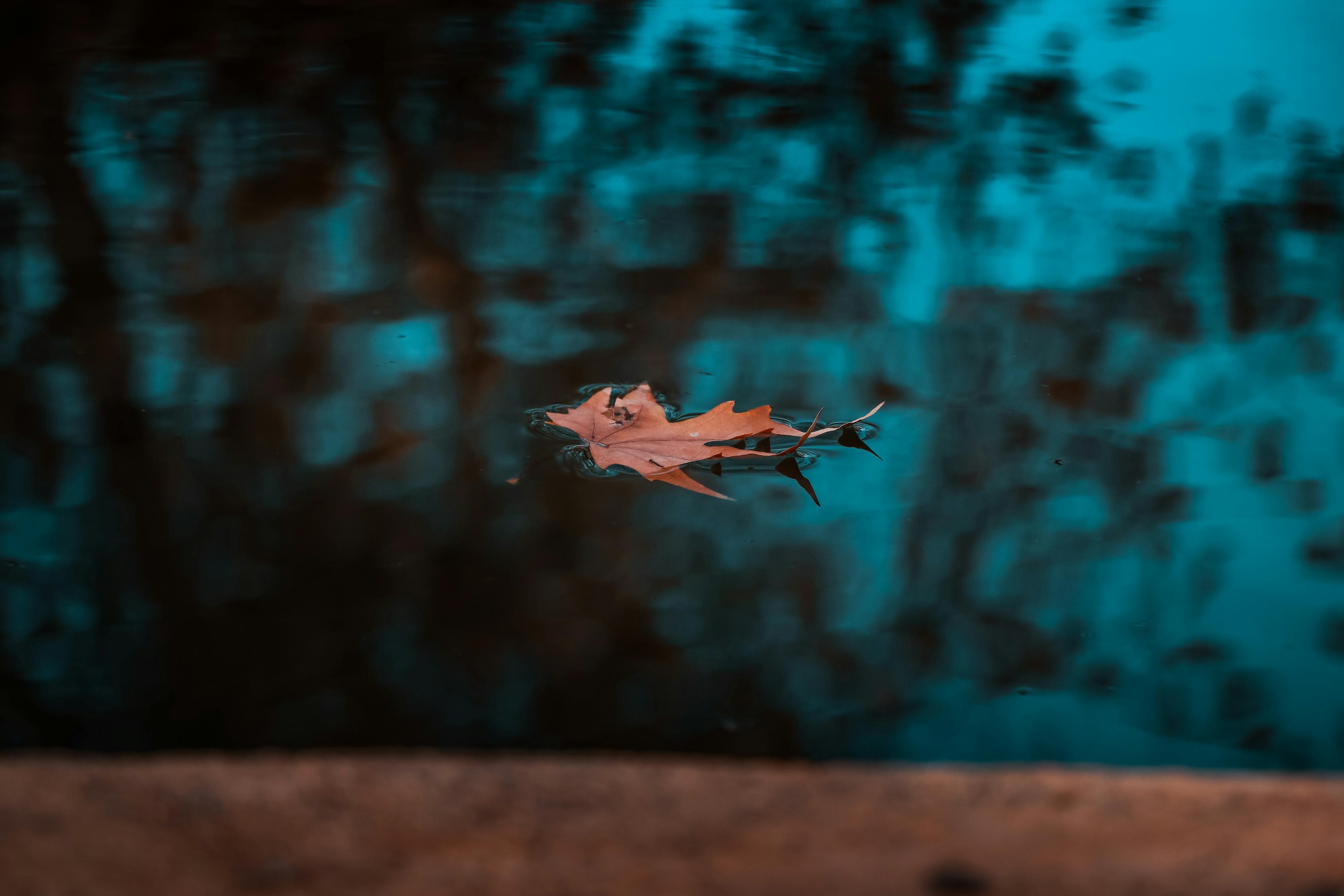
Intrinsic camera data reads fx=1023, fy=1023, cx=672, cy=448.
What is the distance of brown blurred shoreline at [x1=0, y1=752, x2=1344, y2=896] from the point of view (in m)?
0.48

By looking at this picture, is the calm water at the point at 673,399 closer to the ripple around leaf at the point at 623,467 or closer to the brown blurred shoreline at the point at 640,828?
the ripple around leaf at the point at 623,467

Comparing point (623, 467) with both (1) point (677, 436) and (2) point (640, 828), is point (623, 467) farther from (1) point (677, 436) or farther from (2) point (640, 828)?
(2) point (640, 828)

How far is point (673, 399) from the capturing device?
126 cm

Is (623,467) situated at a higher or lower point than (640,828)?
lower

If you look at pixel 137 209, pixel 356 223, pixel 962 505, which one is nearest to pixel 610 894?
pixel 962 505

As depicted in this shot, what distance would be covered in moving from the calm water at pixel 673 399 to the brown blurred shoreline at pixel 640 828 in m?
0.31

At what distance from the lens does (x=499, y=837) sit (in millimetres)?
517

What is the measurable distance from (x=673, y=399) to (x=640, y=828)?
783 millimetres

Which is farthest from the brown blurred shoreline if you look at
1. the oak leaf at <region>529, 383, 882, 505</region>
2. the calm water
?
the oak leaf at <region>529, 383, 882, 505</region>

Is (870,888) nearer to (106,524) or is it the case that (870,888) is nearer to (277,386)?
(106,524)

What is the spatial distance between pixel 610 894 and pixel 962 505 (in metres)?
0.72

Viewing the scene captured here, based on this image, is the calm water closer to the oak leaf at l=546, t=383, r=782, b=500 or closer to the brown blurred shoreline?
the oak leaf at l=546, t=383, r=782, b=500

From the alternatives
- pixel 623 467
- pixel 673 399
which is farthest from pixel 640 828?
pixel 673 399

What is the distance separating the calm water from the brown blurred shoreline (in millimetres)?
306
